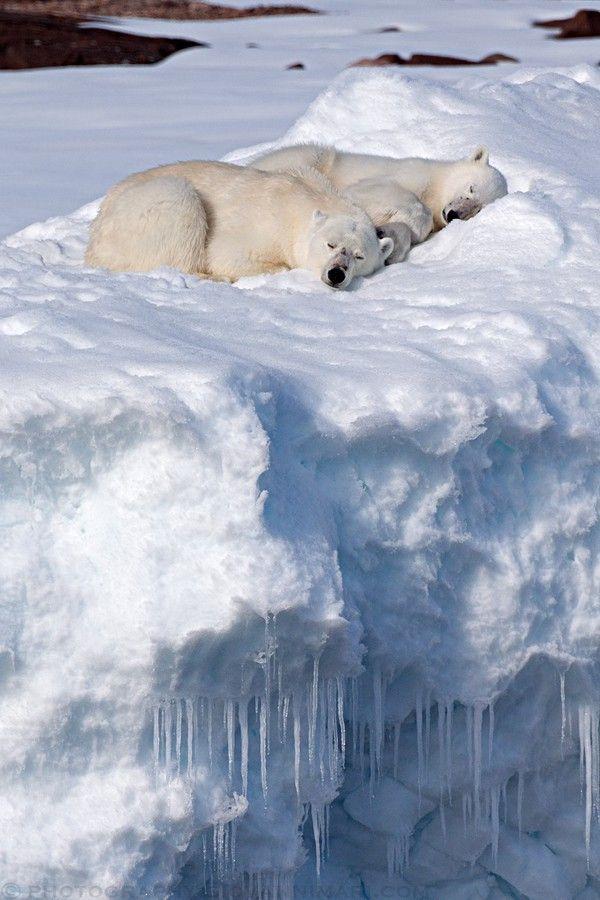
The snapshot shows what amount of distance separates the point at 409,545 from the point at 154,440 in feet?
2.22

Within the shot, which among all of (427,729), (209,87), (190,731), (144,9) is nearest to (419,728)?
(427,729)

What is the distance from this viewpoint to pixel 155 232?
14.0 feet

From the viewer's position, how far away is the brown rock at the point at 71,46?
1412 centimetres

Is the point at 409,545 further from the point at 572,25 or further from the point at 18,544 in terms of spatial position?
the point at 572,25

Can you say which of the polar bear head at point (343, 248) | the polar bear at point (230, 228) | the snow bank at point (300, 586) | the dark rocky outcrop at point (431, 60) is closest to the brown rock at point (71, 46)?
the dark rocky outcrop at point (431, 60)

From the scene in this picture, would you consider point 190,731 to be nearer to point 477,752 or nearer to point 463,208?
point 477,752

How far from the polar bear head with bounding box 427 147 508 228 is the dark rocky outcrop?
34.6ft

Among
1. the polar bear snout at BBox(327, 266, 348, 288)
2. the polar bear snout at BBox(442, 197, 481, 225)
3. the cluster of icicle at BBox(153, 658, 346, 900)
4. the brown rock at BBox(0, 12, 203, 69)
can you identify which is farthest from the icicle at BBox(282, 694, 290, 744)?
the brown rock at BBox(0, 12, 203, 69)

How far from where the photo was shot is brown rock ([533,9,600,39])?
647 inches

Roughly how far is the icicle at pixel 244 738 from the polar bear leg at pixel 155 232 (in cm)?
192

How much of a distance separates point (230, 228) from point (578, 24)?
45.7 ft

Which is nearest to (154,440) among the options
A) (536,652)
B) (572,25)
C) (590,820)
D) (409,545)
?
(409,545)

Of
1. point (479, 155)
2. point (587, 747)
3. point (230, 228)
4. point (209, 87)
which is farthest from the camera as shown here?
point (209, 87)

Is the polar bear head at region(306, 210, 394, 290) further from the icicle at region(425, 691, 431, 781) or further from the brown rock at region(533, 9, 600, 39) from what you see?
the brown rock at region(533, 9, 600, 39)
